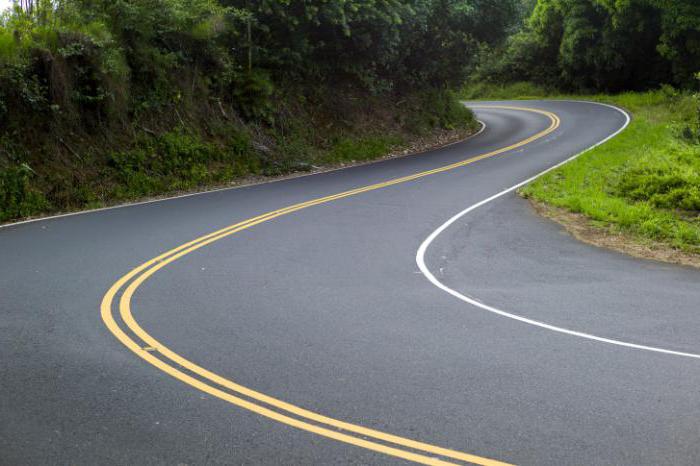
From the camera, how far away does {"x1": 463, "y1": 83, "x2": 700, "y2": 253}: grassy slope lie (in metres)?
14.9

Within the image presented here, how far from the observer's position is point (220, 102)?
23859 millimetres

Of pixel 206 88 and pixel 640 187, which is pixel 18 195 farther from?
pixel 640 187

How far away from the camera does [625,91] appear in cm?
4681

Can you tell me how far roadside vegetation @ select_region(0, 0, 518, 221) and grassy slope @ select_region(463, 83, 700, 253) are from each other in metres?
8.25

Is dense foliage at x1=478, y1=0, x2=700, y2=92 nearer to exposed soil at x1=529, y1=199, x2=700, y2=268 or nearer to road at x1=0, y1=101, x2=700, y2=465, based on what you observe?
exposed soil at x1=529, y1=199, x2=700, y2=268

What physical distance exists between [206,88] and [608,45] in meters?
28.7

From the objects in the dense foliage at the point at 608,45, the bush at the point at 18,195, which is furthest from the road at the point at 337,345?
the dense foliage at the point at 608,45

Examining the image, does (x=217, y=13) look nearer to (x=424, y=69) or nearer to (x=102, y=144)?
(x=102, y=144)

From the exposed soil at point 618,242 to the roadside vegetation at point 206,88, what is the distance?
393 inches

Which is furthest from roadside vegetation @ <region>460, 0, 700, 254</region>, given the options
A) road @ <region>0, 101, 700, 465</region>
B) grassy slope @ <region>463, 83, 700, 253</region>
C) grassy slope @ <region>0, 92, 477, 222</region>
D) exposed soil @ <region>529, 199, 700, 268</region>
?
grassy slope @ <region>0, 92, 477, 222</region>

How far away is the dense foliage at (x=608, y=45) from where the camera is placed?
3950cm

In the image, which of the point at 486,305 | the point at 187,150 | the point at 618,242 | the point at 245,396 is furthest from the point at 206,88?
the point at 245,396

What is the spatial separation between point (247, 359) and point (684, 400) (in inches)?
A: 163

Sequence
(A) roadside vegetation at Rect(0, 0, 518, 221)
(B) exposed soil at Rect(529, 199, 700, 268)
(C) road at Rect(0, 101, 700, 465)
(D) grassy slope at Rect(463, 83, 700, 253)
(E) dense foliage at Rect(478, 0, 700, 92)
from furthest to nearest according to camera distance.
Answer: (E) dense foliage at Rect(478, 0, 700, 92)
(A) roadside vegetation at Rect(0, 0, 518, 221)
(D) grassy slope at Rect(463, 83, 700, 253)
(B) exposed soil at Rect(529, 199, 700, 268)
(C) road at Rect(0, 101, 700, 465)
